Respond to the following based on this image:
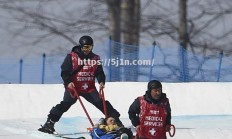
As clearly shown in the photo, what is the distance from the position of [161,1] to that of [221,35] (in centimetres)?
227

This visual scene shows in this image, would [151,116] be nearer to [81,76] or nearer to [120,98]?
[81,76]

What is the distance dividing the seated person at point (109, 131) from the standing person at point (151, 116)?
255 mm

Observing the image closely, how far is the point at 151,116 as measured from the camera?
9.35 metres

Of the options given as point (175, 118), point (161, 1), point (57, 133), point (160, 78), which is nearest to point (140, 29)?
point (161, 1)

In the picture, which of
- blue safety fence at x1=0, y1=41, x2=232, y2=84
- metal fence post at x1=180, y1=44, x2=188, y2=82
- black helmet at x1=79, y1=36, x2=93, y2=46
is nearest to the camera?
black helmet at x1=79, y1=36, x2=93, y2=46

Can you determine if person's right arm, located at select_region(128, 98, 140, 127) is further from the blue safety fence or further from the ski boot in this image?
the blue safety fence

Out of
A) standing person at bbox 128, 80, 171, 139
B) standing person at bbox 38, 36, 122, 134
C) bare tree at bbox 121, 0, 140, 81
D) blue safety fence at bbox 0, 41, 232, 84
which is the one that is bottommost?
standing person at bbox 128, 80, 171, 139

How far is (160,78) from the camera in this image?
60.5 feet

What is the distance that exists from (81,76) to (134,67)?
6.48m

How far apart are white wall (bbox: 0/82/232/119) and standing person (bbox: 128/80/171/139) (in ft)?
17.2

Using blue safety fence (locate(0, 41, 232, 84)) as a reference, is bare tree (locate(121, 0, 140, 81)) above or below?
above

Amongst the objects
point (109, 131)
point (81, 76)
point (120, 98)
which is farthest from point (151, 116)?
point (120, 98)

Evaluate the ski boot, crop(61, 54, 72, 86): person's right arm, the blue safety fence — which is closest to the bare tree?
the blue safety fence

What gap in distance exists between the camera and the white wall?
14.7 meters
